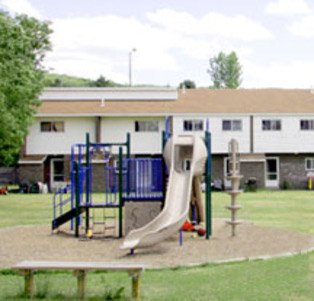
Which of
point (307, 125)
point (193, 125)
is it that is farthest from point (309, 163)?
point (193, 125)

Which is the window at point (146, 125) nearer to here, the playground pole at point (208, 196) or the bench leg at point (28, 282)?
the playground pole at point (208, 196)

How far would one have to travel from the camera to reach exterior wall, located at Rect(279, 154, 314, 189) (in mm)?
50594

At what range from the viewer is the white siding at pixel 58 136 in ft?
166

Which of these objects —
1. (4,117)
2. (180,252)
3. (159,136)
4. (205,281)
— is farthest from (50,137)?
(205,281)

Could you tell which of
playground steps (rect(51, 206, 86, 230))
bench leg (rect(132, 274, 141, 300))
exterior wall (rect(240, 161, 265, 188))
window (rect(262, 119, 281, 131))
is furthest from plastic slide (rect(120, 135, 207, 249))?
window (rect(262, 119, 281, 131))

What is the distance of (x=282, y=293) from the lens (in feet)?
35.1

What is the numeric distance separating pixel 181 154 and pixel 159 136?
29.4 m

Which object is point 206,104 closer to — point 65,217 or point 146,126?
point 146,126

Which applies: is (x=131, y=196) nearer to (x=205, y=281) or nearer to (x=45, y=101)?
(x=205, y=281)

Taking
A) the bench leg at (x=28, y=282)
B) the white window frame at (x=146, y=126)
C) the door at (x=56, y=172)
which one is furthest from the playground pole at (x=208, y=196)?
the door at (x=56, y=172)

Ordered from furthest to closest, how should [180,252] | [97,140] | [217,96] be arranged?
[217,96] → [97,140] → [180,252]

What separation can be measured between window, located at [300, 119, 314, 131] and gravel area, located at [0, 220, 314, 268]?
30.1 m

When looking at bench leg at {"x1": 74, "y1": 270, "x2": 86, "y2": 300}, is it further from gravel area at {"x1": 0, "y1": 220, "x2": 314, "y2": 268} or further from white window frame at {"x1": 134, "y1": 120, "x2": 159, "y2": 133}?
white window frame at {"x1": 134, "y1": 120, "x2": 159, "y2": 133}

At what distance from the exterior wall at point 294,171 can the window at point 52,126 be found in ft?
51.1
